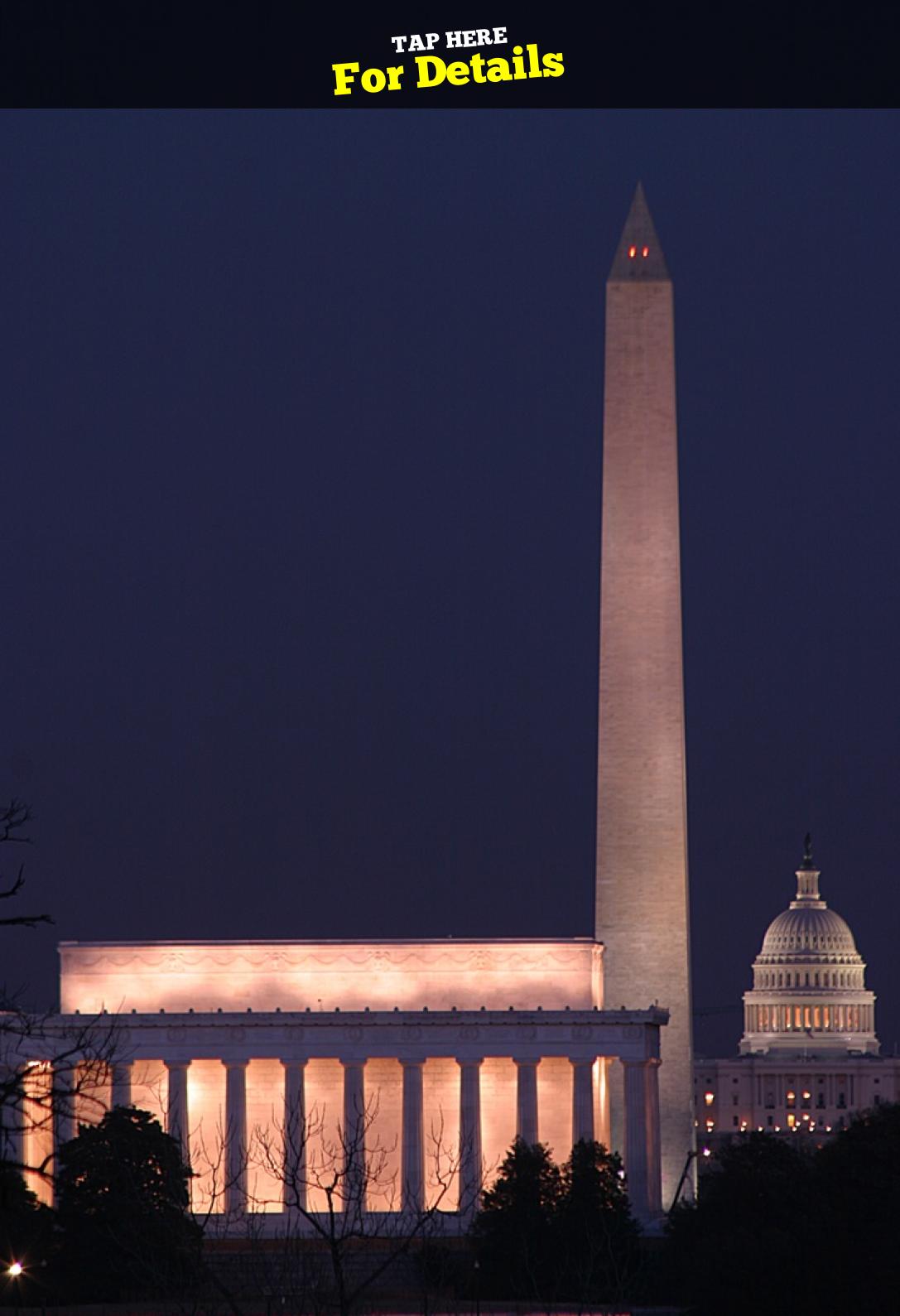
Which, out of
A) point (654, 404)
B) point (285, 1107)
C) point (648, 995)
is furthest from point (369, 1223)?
Answer: point (654, 404)

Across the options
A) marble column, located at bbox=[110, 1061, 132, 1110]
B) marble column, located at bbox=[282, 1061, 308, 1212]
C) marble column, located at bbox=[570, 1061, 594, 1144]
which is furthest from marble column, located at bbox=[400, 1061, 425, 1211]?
marble column, located at bbox=[110, 1061, 132, 1110]

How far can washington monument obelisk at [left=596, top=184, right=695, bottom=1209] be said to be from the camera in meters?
142

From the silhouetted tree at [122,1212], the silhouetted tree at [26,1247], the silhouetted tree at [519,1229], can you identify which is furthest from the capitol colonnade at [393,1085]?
the silhouetted tree at [26,1247]

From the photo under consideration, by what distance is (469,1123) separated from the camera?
138 m

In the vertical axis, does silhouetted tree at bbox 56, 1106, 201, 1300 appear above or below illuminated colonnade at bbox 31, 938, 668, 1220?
below

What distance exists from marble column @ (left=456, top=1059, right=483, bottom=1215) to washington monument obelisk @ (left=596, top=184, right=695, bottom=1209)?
341 inches

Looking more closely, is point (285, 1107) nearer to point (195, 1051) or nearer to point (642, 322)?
point (195, 1051)

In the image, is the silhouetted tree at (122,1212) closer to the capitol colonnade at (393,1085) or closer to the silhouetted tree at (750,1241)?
the silhouetted tree at (750,1241)

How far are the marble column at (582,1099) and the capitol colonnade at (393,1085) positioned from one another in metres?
0.05

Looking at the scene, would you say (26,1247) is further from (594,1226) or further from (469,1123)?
(469,1123)

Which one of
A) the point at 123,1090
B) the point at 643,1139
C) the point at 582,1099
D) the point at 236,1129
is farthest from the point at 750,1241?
the point at 123,1090

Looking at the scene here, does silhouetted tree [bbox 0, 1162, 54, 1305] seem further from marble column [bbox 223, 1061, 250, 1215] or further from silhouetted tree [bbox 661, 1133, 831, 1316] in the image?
marble column [bbox 223, 1061, 250, 1215]

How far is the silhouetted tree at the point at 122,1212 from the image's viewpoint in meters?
93.6

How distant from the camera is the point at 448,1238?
390 feet
